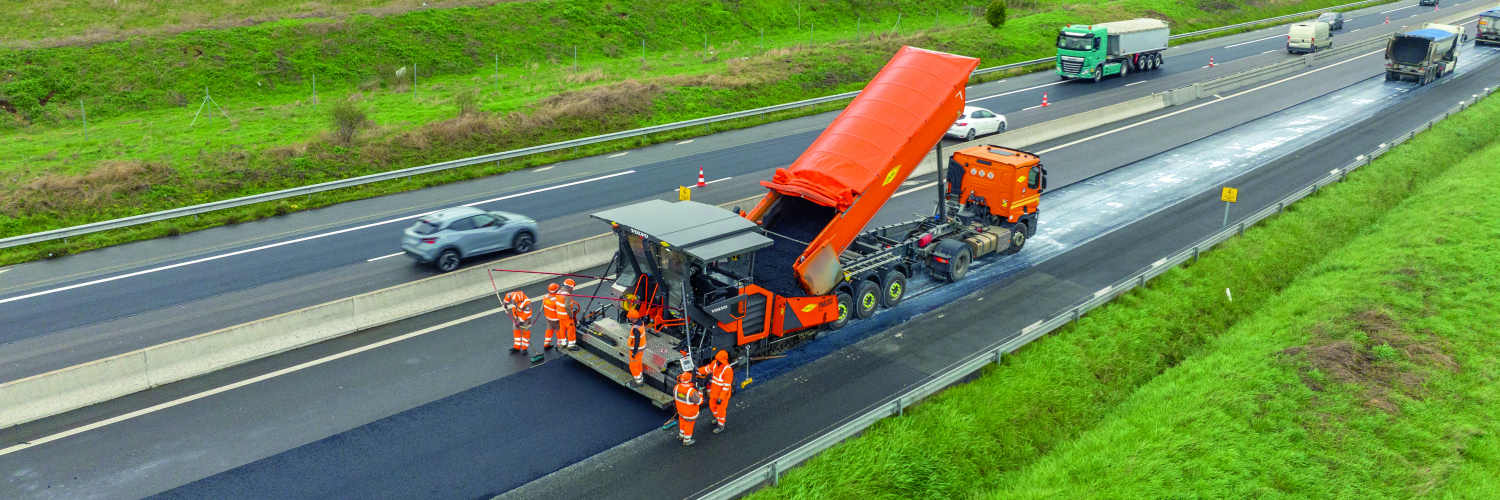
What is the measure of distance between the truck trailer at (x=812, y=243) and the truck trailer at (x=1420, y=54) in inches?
1322

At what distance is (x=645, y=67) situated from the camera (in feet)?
160

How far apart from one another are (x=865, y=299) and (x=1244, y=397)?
23.1 feet

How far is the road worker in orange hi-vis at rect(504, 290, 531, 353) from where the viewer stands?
16.5 metres

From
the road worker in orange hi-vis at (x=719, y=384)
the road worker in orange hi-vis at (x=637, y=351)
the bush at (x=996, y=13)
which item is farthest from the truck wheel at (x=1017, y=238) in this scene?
the bush at (x=996, y=13)

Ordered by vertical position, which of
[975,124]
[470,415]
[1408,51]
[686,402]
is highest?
[1408,51]

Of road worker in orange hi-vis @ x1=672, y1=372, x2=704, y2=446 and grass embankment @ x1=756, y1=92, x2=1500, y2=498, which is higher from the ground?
road worker in orange hi-vis @ x1=672, y1=372, x2=704, y2=446

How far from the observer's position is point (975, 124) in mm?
34750

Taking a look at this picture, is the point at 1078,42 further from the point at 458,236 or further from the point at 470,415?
the point at 470,415

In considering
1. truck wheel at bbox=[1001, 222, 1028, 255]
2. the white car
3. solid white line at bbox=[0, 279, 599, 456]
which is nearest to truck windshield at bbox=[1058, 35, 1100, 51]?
the white car

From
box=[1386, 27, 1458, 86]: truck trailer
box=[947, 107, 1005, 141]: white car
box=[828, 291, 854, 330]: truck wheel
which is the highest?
box=[1386, 27, 1458, 86]: truck trailer

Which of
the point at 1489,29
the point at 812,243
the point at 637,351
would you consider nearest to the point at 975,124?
the point at 812,243

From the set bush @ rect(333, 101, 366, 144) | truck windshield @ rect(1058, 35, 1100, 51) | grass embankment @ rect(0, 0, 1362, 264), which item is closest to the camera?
grass embankment @ rect(0, 0, 1362, 264)

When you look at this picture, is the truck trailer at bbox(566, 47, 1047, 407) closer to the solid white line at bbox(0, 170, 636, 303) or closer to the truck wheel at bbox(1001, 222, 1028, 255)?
the truck wheel at bbox(1001, 222, 1028, 255)

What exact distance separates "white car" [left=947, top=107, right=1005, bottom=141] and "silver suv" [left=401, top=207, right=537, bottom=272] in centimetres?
1850
